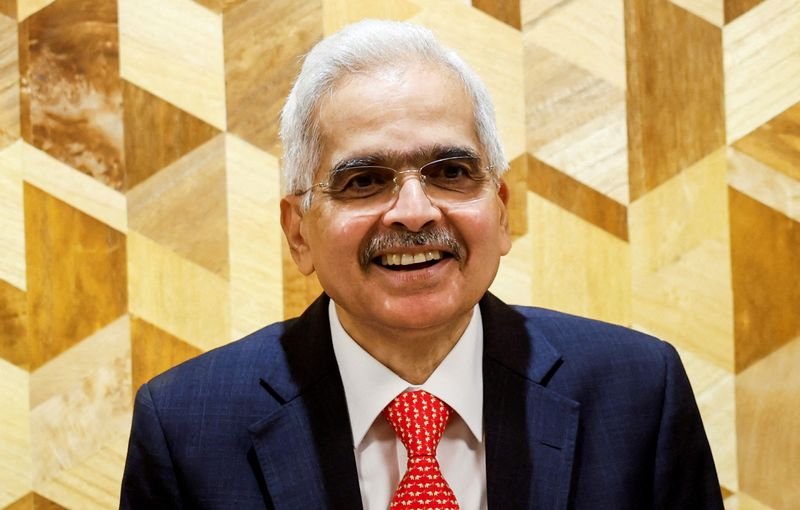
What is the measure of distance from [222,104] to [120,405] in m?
0.62

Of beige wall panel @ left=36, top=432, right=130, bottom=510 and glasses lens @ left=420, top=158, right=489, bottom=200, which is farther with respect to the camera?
beige wall panel @ left=36, top=432, right=130, bottom=510

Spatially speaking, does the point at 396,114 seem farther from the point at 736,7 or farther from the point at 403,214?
the point at 736,7

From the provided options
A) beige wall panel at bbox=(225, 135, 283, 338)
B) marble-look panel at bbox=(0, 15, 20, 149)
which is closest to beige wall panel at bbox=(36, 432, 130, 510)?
beige wall panel at bbox=(225, 135, 283, 338)

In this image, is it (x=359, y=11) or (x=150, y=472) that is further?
(x=359, y=11)

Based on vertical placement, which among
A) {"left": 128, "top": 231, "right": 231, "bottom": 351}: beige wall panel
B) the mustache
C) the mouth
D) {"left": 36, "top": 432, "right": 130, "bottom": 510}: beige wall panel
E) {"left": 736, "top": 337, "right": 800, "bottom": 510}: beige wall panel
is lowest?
{"left": 36, "top": 432, "right": 130, "bottom": 510}: beige wall panel

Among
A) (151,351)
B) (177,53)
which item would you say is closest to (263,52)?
(177,53)

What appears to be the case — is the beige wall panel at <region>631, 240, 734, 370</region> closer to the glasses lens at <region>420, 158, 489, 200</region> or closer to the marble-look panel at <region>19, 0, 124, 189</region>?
the glasses lens at <region>420, 158, 489, 200</region>

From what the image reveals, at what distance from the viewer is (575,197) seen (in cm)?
185

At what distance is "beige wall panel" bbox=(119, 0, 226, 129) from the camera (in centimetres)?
180

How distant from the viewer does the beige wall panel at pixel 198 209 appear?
1.82 metres

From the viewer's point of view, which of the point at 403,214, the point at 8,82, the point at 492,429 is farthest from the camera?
the point at 8,82

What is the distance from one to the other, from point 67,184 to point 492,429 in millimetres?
964

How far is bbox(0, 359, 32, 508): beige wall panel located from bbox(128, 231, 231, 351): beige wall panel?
0.27 m

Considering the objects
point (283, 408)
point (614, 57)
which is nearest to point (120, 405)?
point (283, 408)
